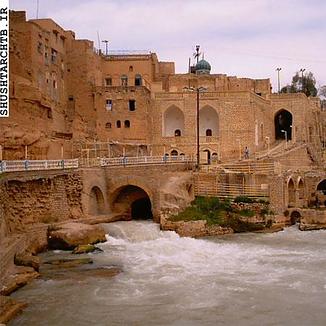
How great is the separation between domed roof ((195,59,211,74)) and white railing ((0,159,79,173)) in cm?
3013

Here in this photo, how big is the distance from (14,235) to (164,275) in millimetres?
6377

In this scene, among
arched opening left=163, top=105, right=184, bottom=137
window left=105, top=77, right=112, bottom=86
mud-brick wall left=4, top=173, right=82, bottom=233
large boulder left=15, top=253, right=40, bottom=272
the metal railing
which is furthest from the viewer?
window left=105, top=77, right=112, bottom=86

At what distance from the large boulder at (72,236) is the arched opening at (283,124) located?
33771mm

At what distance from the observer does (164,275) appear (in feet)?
62.6

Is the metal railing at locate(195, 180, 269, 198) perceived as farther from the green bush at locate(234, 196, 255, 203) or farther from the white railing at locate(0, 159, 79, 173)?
the white railing at locate(0, 159, 79, 173)

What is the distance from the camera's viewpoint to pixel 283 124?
56500mm

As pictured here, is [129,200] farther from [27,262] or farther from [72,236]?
[27,262]

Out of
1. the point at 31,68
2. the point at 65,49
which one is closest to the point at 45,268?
the point at 31,68

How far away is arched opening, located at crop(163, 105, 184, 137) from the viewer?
150 ft

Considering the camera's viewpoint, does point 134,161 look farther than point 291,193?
No

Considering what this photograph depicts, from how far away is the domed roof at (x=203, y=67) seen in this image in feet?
185

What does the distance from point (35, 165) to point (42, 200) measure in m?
1.58

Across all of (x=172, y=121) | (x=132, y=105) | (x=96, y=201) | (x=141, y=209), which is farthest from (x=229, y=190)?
(x=172, y=121)

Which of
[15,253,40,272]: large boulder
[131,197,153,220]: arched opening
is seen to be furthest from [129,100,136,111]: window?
[15,253,40,272]: large boulder
